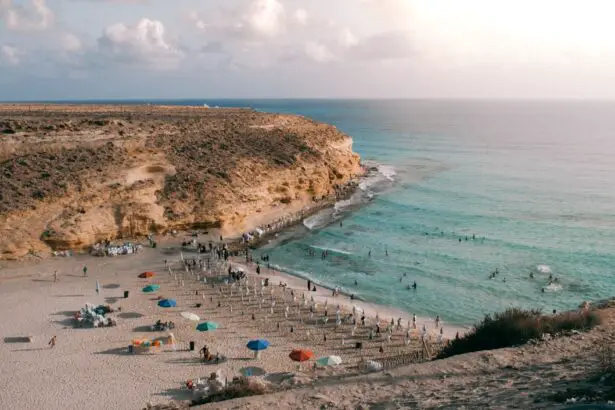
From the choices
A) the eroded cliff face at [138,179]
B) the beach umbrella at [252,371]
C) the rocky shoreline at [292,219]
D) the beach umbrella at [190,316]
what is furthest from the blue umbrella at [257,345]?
the eroded cliff face at [138,179]

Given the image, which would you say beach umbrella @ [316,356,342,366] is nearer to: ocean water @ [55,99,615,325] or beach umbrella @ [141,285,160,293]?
ocean water @ [55,99,615,325]

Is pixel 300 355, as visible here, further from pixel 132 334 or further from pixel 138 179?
pixel 138 179

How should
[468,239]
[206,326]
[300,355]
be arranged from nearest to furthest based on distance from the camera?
[300,355] < [206,326] < [468,239]

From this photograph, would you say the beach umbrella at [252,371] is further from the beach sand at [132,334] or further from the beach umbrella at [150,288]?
the beach umbrella at [150,288]

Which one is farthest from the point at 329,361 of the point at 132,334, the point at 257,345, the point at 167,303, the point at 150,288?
the point at 150,288

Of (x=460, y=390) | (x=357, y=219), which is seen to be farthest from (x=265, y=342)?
(x=357, y=219)

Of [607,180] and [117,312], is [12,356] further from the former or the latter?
[607,180]

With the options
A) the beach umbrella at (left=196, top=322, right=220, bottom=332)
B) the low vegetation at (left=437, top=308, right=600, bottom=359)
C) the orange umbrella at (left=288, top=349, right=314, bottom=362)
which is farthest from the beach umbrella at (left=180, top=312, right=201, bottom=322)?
the low vegetation at (left=437, top=308, right=600, bottom=359)
